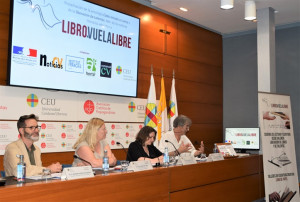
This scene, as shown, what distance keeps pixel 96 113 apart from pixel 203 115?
2.65 m

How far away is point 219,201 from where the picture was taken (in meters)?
3.99

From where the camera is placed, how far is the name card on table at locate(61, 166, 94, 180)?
251cm

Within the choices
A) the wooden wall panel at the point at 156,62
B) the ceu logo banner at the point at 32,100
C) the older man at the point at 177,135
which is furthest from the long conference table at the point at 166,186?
the wooden wall panel at the point at 156,62

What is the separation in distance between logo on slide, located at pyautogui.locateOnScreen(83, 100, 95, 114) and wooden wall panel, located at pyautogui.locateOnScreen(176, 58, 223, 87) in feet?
6.64

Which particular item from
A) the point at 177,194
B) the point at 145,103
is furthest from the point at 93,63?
the point at 177,194

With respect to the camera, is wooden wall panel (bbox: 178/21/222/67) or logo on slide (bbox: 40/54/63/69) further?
Result: wooden wall panel (bbox: 178/21/222/67)

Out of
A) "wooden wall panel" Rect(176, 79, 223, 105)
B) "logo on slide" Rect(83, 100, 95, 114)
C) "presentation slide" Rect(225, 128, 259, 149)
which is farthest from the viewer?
"wooden wall panel" Rect(176, 79, 223, 105)

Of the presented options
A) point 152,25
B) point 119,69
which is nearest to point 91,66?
point 119,69

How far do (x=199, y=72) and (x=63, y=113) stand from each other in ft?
10.4

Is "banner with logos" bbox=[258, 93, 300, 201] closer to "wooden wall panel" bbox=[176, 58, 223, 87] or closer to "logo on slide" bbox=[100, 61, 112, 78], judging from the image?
"logo on slide" bbox=[100, 61, 112, 78]

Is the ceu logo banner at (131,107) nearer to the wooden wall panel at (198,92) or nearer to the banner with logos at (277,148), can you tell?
the wooden wall panel at (198,92)

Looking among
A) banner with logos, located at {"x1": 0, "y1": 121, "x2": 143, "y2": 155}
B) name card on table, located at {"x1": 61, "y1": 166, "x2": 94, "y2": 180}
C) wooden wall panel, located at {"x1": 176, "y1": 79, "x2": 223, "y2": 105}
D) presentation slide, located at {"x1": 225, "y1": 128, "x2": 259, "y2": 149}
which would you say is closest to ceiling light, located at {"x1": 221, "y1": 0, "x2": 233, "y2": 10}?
wooden wall panel, located at {"x1": 176, "y1": 79, "x2": 223, "y2": 105}

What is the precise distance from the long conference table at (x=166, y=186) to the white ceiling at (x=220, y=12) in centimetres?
242

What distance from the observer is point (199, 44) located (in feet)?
22.6
